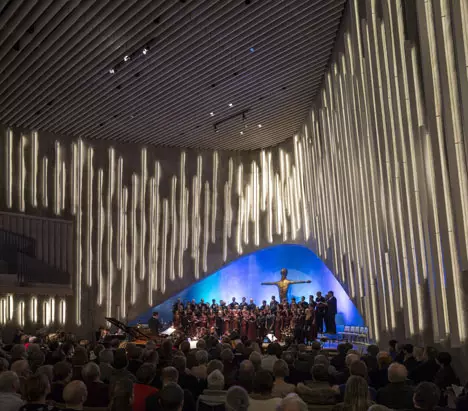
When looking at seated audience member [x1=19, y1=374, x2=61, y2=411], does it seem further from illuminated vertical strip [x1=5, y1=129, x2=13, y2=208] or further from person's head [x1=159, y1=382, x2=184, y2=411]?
illuminated vertical strip [x1=5, y1=129, x2=13, y2=208]

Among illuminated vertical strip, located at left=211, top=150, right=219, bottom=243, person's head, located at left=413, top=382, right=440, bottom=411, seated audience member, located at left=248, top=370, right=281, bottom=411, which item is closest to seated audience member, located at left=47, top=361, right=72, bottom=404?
seated audience member, located at left=248, top=370, right=281, bottom=411

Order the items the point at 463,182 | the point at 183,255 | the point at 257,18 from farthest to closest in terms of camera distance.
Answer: the point at 183,255
the point at 257,18
the point at 463,182

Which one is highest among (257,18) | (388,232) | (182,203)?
(257,18)

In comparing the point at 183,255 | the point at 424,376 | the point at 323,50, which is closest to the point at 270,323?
the point at 183,255

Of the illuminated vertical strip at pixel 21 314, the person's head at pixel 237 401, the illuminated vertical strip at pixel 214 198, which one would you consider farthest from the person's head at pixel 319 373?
the illuminated vertical strip at pixel 214 198

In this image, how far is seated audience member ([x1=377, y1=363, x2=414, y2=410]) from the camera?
428cm

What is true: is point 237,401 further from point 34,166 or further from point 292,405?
point 34,166

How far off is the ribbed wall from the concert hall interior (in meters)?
0.04

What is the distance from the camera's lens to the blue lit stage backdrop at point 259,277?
66.2ft

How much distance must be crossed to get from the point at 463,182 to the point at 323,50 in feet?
24.8

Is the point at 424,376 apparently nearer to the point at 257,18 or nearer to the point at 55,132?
the point at 257,18

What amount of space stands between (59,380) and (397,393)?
2.49 m

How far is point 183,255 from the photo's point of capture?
19938 mm

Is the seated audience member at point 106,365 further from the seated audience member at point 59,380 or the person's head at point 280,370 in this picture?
the person's head at point 280,370
